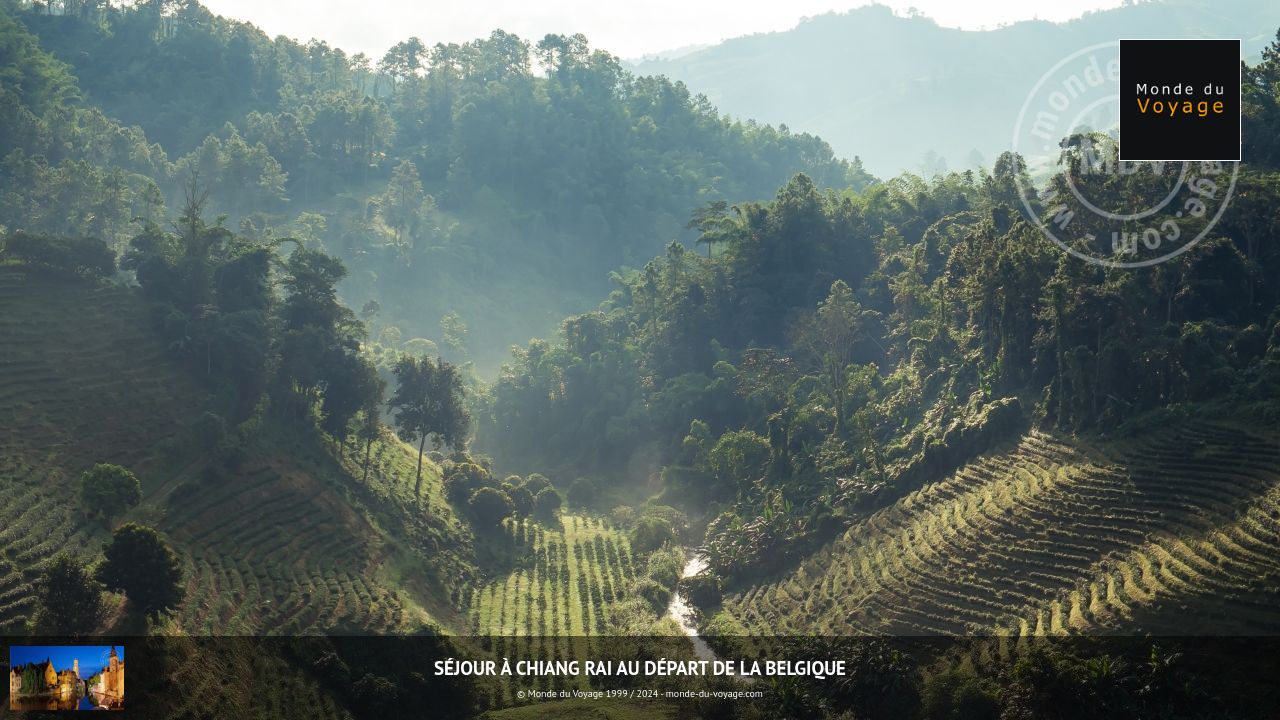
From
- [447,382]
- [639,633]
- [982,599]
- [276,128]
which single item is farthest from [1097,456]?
[276,128]

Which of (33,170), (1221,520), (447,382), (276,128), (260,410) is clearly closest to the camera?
(1221,520)

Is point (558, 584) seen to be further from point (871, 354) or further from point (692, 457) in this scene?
point (871, 354)

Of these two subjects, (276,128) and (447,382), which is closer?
(447,382)

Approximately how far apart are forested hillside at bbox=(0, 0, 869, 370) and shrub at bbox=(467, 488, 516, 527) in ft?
175

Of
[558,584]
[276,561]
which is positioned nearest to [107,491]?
[276,561]

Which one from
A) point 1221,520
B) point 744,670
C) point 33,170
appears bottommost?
point 744,670

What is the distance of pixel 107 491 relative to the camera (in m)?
48.4

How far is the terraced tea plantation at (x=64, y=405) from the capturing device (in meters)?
46.3

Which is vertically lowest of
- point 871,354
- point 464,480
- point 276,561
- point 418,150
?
point 276,561

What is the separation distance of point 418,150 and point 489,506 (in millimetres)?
107042

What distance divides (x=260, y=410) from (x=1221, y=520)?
172 feet

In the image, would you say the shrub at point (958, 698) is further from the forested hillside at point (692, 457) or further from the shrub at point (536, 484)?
the shrub at point (536, 484)

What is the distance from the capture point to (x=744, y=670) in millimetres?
49125

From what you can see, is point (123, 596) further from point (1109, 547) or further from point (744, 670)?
point (1109, 547)
